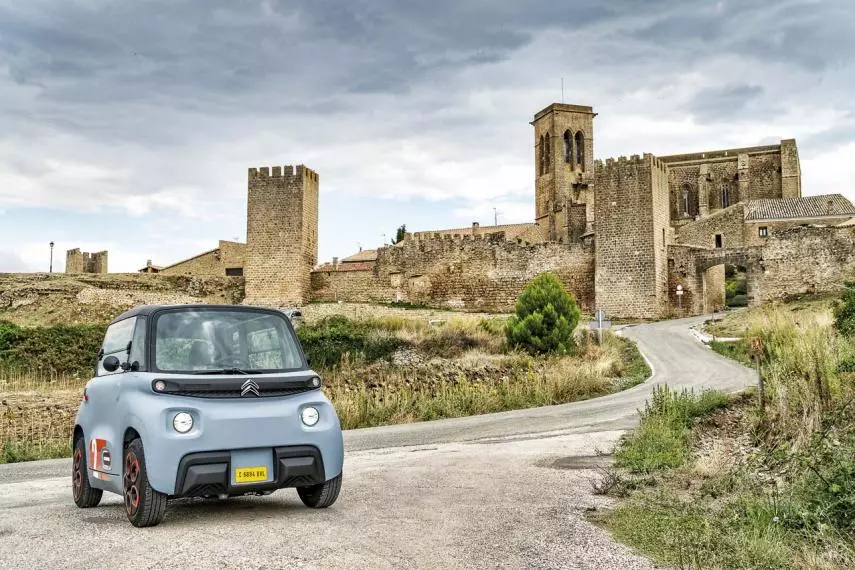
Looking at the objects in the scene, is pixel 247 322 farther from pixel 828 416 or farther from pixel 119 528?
pixel 828 416

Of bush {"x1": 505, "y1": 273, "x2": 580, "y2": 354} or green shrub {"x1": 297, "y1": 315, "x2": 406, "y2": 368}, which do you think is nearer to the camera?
bush {"x1": 505, "y1": 273, "x2": 580, "y2": 354}

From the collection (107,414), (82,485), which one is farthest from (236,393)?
(82,485)

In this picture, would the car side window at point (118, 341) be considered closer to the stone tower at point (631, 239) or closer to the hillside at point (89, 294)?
the hillside at point (89, 294)

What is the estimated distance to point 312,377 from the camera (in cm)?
646

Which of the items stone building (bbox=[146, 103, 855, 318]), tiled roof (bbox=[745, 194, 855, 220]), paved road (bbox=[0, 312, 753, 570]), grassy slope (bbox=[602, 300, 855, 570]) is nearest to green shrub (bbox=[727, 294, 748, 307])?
stone building (bbox=[146, 103, 855, 318])

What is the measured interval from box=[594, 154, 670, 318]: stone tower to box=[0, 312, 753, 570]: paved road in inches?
1041

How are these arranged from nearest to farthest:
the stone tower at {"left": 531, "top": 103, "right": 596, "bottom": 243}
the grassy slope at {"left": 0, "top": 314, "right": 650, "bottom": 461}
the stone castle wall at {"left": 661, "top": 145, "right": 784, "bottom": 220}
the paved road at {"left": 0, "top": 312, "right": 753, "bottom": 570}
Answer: the paved road at {"left": 0, "top": 312, "right": 753, "bottom": 570}, the grassy slope at {"left": 0, "top": 314, "right": 650, "bottom": 461}, the stone castle wall at {"left": 661, "top": 145, "right": 784, "bottom": 220}, the stone tower at {"left": 531, "top": 103, "right": 596, "bottom": 243}

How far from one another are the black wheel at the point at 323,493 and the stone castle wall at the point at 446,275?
110 ft

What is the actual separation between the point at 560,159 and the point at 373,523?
53542 mm

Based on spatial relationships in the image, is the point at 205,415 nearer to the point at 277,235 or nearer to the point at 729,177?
the point at 277,235

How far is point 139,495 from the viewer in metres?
5.81

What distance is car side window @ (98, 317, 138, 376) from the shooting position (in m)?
6.66

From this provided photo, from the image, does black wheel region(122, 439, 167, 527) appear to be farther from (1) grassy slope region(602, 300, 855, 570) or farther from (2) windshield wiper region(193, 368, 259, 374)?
(1) grassy slope region(602, 300, 855, 570)

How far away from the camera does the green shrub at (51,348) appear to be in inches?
1123
